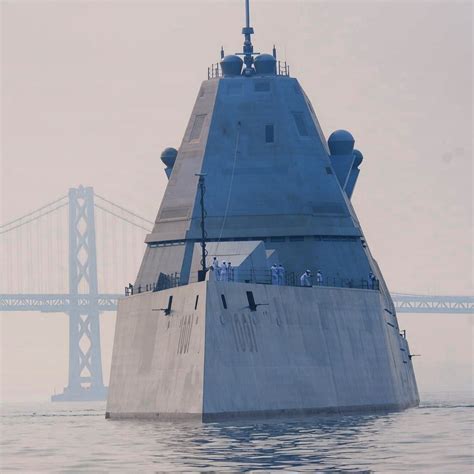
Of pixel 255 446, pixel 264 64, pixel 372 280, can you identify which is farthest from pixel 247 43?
pixel 255 446

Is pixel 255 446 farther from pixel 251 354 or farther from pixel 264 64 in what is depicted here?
pixel 264 64

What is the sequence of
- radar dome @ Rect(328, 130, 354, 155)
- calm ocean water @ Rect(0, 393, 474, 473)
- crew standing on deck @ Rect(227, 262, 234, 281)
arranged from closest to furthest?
calm ocean water @ Rect(0, 393, 474, 473), crew standing on deck @ Rect(227, 262, 234, 281), radar dome @ Rect(328, 130, 354, 155)

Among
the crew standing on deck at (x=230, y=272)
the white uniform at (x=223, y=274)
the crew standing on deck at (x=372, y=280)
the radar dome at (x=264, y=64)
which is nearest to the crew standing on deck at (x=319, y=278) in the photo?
the crew standing on deck at (x=372, y=280)

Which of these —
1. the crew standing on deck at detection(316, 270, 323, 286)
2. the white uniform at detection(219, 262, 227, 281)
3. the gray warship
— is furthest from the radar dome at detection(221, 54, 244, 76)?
the white uniform at detection(219, 262, 227, 281)

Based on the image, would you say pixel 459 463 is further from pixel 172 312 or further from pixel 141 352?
pixel 141 352

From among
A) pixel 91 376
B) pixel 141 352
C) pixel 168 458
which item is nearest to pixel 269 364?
pixel 141 352

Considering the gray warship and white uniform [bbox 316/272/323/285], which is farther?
white uniform [bbox 316/272/323/285]

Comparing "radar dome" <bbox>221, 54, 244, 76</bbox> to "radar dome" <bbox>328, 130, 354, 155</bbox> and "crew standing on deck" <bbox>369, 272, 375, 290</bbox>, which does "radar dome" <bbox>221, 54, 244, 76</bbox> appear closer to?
"radar dome" <bbox>328, 130, 354, 155</bbox>

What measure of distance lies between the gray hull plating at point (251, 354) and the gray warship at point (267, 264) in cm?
8

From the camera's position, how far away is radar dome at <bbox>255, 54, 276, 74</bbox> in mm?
84625

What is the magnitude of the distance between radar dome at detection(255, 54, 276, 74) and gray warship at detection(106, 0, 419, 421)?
0.20ft

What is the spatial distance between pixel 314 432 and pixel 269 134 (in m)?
24.3

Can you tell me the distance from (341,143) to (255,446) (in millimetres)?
34521

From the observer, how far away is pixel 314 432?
60844mm
